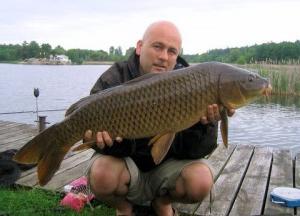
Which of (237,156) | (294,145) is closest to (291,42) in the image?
(294,145)

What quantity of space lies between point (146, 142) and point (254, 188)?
4.80 ft

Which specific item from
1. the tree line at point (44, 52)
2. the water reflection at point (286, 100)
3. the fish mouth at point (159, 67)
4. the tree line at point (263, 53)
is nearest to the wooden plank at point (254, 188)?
the fish mouth at point (159, 67)

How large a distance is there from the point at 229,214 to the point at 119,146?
3.62 feet

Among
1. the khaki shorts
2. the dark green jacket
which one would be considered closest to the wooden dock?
the khaki shorts

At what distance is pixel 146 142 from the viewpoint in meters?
2.93

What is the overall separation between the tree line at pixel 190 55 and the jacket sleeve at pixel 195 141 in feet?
111

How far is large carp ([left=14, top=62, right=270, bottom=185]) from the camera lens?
244 cm

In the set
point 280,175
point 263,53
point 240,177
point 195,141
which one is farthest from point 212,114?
point 263,53

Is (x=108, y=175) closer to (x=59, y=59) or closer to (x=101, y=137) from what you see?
(x=101, y=137)

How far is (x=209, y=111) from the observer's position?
244cm

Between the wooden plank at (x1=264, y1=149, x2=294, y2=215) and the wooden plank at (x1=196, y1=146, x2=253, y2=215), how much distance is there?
0.29 metres

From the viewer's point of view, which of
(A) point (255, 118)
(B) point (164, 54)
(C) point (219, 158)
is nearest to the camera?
(B) point (164, 54)

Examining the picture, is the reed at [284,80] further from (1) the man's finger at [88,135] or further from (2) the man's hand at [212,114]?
(1) the man's finger at [88,135]

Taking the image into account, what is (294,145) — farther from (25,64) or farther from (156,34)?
(25,64)
